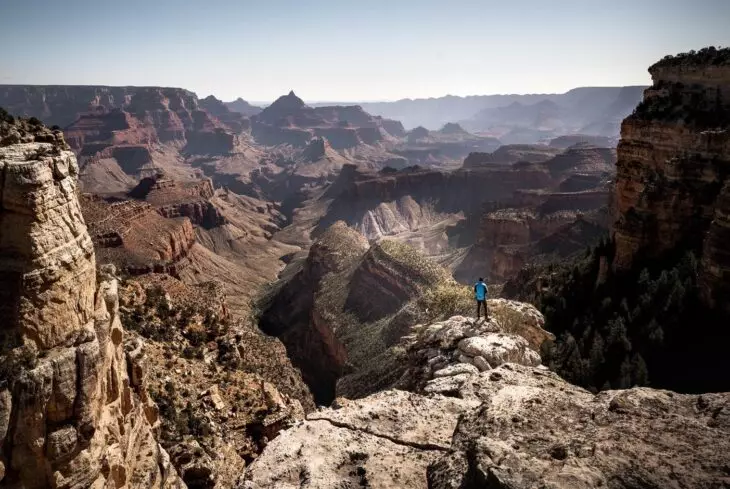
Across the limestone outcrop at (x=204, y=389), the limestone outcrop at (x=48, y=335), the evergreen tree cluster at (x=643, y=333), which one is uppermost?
the limestone outcrop at (x=48, y=335)

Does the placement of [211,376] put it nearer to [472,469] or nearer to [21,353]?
[21,353]

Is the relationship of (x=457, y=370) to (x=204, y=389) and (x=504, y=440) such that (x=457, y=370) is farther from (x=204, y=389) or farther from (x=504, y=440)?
(x=204, y=389)

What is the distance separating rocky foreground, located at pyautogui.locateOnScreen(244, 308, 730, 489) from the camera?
7801 mm

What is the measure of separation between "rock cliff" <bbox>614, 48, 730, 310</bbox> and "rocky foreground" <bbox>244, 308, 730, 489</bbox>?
17.5 metres

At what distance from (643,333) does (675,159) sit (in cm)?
1067

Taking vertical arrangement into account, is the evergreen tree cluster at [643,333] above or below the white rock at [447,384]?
below

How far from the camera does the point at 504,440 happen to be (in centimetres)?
915

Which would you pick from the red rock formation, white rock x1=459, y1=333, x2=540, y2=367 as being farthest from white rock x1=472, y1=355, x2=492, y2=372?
the red rock formation

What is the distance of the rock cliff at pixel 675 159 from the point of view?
26.3 m

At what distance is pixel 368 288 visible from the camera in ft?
187

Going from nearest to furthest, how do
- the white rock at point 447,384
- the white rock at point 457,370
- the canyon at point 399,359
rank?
the canyon at point 399,359, the white rock at point 447,384, the white rock at point 457,370

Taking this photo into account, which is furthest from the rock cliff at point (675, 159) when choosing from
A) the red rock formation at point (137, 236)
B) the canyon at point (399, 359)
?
the red rock formation at point (137, 236)

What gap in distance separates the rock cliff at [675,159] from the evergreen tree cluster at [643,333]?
152 centimetres

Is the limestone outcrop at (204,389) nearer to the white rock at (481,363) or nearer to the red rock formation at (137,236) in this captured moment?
the white rock at (481,363)
